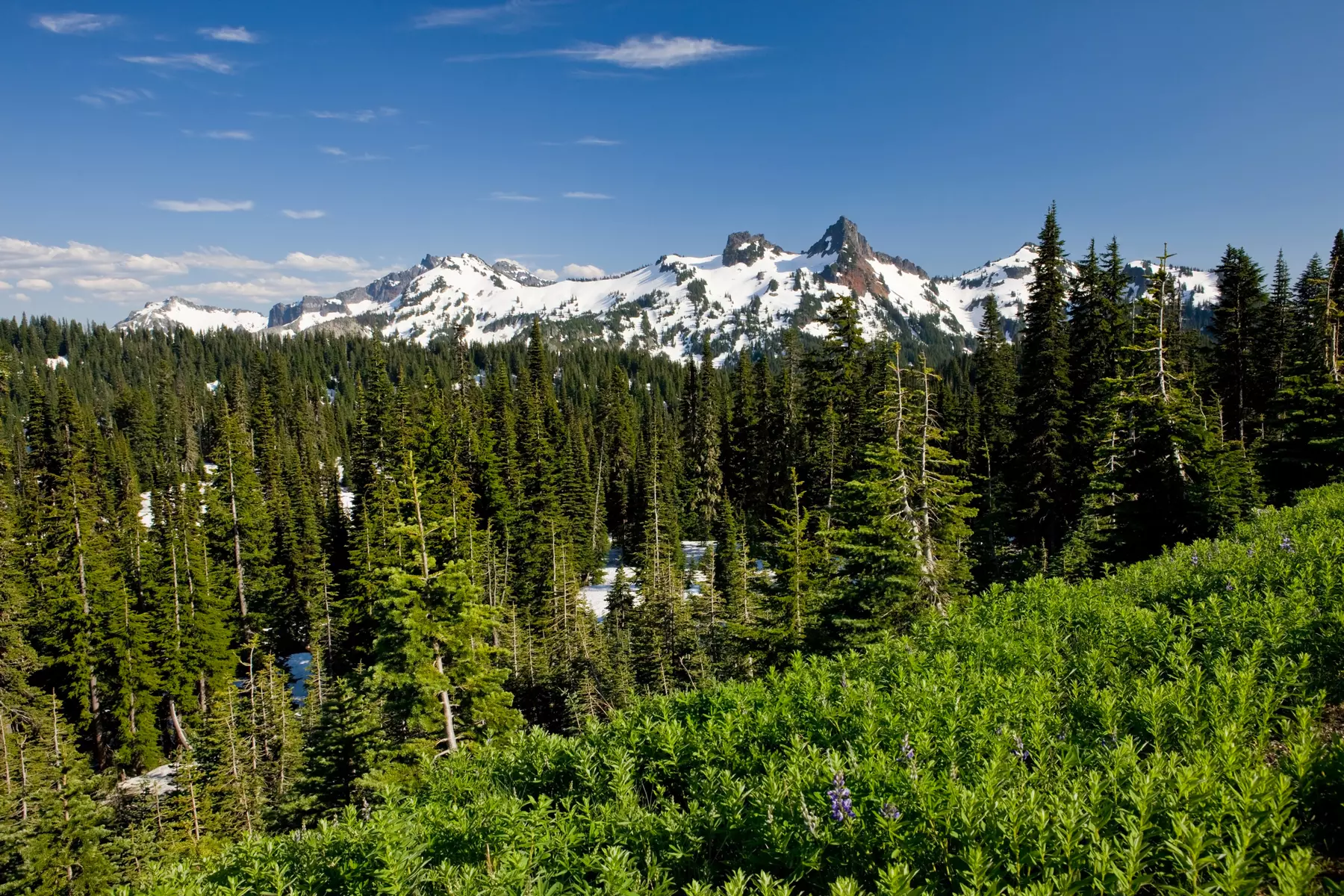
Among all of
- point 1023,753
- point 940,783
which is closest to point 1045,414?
point 1023,753

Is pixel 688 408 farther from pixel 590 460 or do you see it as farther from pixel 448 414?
pixel 448 414

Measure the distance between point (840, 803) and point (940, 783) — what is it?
550 millimetres

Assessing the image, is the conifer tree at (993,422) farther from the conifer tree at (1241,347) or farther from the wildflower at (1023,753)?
the wildflower at (1023,753)

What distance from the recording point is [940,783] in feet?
11.4

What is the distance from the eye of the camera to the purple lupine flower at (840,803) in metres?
3.44

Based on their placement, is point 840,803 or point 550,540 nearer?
point 840,803

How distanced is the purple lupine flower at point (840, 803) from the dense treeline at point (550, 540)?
5029mm

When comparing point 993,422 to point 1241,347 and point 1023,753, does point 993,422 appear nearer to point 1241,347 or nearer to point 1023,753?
point 1241,347

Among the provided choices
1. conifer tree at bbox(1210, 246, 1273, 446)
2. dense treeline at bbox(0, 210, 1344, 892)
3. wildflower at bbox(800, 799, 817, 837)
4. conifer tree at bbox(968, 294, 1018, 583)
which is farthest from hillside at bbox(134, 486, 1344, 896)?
conifer tree at bbox(1210, 246, 1273, 446)

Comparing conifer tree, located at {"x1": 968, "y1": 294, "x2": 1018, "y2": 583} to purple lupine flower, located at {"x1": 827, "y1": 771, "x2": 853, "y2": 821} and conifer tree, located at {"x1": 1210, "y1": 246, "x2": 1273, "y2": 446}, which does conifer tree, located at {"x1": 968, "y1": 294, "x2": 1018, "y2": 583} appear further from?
purple lupine flower, located at {"x1": 827, "y1": 771, "x2": 853, "y2": 821}

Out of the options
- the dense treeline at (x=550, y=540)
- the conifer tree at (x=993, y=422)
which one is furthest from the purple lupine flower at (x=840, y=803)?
the conifer tree at (x=993, y=422)

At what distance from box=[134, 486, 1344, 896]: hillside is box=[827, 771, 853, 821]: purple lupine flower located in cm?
1

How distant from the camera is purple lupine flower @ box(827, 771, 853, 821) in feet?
11.3

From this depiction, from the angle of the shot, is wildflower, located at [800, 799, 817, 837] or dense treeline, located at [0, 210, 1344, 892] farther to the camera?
dense treeline, located at [0, 210, 1344, 892]
